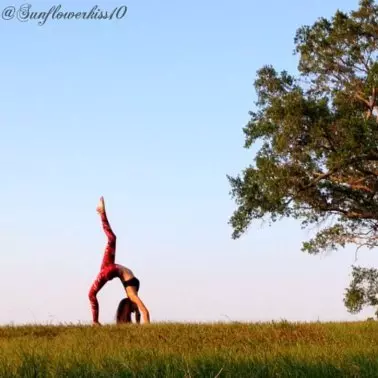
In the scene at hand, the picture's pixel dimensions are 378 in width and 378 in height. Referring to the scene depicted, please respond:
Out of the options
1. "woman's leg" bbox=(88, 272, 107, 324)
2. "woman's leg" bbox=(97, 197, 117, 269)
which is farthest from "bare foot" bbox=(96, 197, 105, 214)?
"woman's leg" bbox=(88, 272, 107, 324)

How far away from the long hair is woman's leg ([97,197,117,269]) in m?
1.20

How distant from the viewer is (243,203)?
24.9 meters

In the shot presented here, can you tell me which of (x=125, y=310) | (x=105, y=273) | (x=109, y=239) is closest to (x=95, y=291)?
(x=105, y=273)

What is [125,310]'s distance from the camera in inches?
871

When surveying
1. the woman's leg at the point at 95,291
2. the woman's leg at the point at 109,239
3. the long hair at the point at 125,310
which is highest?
the woman's leg at the point at 109,239

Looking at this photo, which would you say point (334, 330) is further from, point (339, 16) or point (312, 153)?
point (339, 16)

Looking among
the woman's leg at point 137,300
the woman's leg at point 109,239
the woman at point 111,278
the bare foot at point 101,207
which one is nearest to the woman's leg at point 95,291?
the woman at point 111,278

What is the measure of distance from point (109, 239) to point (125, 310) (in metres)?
2.08

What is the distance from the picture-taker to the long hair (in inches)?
868

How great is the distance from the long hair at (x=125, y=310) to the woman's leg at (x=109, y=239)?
1.20m

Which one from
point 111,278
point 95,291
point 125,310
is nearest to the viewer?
point 95,291

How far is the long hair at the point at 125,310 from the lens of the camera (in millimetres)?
22047

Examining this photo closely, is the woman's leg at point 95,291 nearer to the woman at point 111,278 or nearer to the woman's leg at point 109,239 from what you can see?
the woman at point 111,278

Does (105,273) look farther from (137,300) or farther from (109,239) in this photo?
(137,300)
